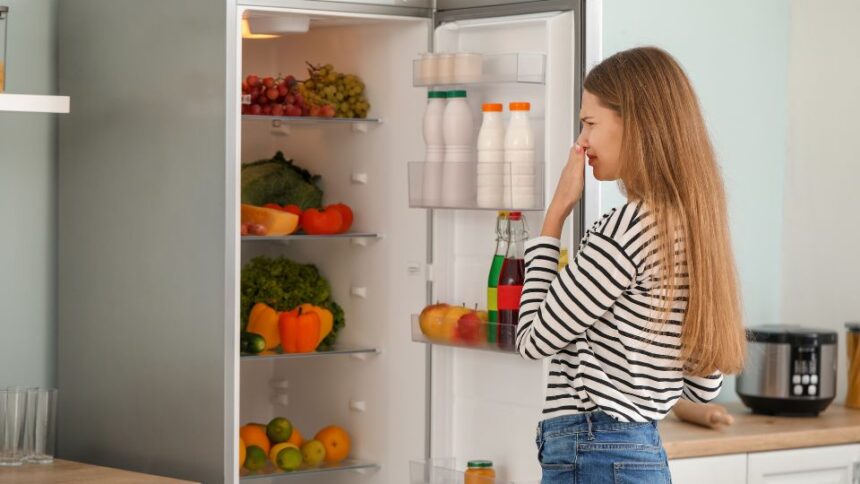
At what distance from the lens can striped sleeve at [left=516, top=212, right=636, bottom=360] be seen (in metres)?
2.01

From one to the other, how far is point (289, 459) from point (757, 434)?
1183 millimetres

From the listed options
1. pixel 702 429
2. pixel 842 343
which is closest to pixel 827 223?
pixel 842 343

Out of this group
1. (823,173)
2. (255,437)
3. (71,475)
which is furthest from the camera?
(823,173)

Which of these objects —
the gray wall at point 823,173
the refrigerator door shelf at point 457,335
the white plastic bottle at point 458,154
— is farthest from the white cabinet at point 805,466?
the white plastic bottle at point 458,154

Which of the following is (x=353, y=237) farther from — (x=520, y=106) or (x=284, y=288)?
(x=520, y=106)

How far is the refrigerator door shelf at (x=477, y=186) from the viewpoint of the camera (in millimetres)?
2844

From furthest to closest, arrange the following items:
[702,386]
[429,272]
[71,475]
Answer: [429,272]
[71,475]
[702,386]

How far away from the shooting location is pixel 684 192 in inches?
79.3

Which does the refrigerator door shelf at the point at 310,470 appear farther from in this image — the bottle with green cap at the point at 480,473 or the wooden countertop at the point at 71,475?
the bottle with green cap at the point at 480,473

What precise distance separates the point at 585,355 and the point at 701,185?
12.6 inches

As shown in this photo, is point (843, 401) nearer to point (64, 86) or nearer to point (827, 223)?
point (827, 223)

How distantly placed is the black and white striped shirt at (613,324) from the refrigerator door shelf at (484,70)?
0.83 meters

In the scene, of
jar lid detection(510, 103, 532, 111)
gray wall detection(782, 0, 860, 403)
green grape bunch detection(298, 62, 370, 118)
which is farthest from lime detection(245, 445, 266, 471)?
gray wall detection(782, 0, 860, 403)

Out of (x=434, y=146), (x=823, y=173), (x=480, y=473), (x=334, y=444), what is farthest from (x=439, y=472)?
(x=823, y=173)
